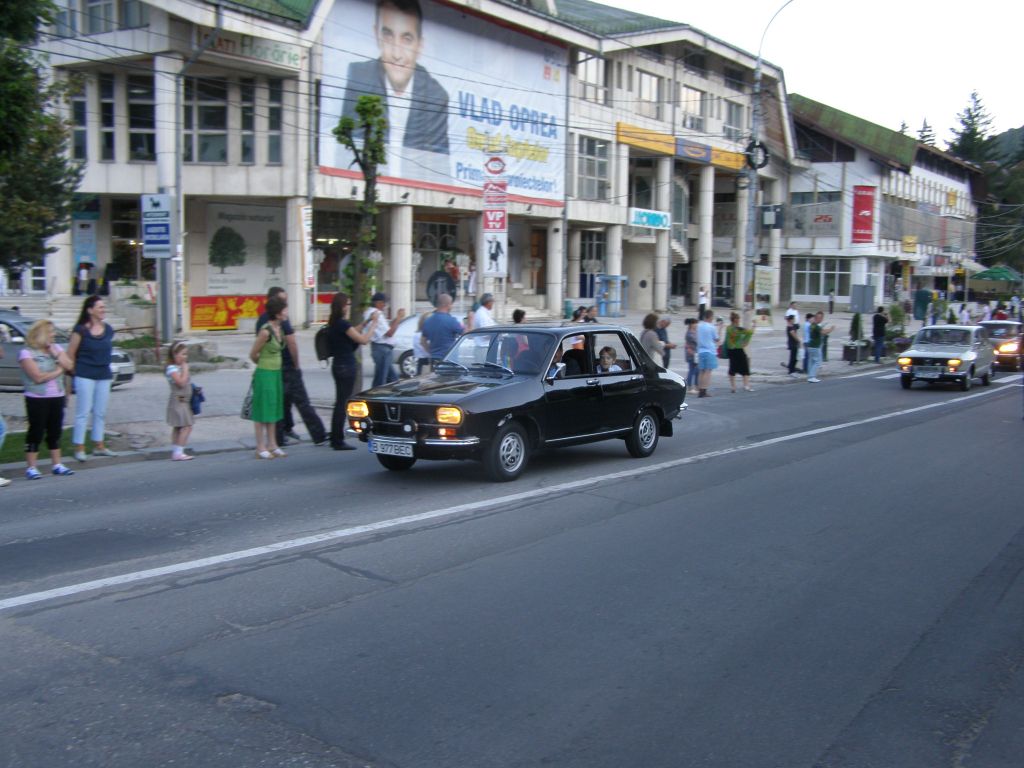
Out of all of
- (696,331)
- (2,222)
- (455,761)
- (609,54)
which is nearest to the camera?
(455,761)

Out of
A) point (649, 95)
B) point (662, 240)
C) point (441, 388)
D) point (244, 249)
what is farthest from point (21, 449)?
point (649, 95)

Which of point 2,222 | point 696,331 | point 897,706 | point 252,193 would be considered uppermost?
point 252,193

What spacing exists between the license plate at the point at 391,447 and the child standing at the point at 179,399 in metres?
2.96

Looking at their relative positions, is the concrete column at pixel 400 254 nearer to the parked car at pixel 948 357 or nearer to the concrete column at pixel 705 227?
the parked car at pixel 948 357

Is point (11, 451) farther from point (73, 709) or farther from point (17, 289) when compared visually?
point (17, 289)

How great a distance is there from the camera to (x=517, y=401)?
1016cm

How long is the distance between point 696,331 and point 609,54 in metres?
29.1

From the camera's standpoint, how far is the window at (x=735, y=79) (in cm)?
5555

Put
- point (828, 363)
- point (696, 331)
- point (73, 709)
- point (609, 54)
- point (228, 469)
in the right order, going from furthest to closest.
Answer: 1. point (609, 54)
2. point (828, 363)
3. point (696, 331)
4. point (228, 469)
5. point (73, 709)

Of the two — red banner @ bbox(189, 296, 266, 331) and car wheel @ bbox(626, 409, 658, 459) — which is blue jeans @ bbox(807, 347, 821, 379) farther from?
red banner @ bbox(189, 296, 266, 331)

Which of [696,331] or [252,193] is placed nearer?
[696,331]

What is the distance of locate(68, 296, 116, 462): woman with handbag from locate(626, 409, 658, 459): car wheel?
20.1 ft

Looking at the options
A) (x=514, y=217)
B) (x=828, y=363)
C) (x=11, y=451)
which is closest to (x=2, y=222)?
(x=11, y=451)

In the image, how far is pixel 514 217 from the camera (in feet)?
141
